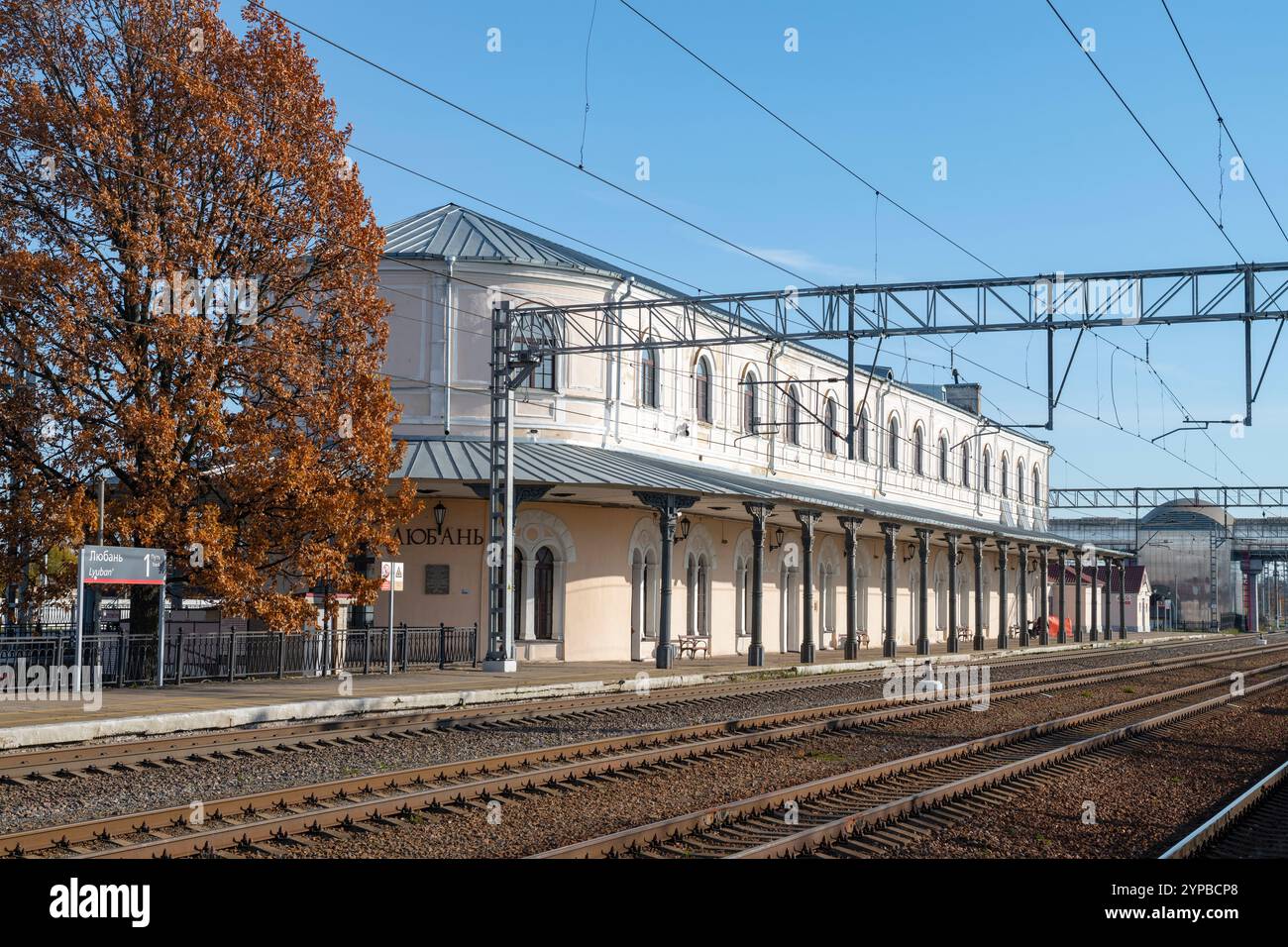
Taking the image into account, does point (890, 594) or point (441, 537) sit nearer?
point (441, 537)

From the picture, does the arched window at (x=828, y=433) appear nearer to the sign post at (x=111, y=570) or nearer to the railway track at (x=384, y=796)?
the railway track at (x=384, y=796)

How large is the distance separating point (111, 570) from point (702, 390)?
74.1 feet

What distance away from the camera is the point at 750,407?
42156 millimetres

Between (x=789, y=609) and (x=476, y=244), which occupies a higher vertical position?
(x=476, y=244)

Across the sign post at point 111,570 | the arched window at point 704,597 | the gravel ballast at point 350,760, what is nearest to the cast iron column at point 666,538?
the gravel ballast at point 350,760

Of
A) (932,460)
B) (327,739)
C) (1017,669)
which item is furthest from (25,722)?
(932,460)

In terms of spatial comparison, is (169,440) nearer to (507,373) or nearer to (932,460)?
(507,373)

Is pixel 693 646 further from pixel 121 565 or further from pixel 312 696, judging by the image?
pixel 121 565

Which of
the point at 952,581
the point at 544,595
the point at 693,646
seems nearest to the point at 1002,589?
the point at 952,581

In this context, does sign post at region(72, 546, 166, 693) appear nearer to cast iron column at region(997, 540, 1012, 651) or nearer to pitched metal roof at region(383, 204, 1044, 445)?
pitched metal roof at region(383, 204, 1044, 445)

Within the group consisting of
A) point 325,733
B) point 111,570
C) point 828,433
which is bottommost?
point 325,733

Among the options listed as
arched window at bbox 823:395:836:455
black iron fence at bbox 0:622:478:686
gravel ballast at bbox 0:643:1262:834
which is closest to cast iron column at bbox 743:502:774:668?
black iron fence at bbox 0:622:478:686

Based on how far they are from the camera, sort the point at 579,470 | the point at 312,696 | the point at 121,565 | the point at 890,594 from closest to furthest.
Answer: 1. the point at 121,565
2. the point at 312,696
3. the point at 579,470
4. the point at 890,594

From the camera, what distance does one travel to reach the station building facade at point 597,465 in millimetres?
31250
